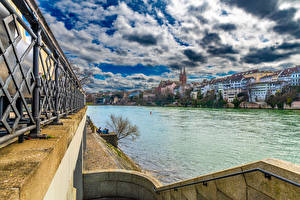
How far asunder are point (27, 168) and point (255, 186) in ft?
10.5

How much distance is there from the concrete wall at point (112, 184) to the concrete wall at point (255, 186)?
550cm

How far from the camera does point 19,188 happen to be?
0.96 m

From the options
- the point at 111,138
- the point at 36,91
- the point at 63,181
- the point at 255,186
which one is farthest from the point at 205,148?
the point at 36,91

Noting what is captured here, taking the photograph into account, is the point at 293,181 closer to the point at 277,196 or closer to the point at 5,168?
the point at 277,196

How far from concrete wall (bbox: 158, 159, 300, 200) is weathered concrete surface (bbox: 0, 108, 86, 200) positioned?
A: 2.87 meters

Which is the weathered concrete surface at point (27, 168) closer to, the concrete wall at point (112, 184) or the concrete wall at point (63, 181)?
the concrete wall at point (63, 181)

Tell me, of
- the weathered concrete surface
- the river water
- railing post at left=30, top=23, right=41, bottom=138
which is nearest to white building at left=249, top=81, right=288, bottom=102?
the river water

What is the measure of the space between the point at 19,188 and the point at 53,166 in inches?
27.7

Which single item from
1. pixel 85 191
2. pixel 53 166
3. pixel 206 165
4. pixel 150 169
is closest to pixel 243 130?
pixel 206 165

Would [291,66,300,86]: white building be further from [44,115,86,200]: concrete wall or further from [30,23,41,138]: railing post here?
[30,23,41,138]: railing post

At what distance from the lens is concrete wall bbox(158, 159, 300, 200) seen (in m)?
2.54

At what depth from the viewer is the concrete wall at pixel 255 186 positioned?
254cm

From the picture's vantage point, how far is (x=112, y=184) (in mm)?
9703

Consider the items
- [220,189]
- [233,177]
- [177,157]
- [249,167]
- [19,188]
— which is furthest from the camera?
[177,157]
